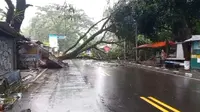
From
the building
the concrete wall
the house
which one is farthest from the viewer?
the house

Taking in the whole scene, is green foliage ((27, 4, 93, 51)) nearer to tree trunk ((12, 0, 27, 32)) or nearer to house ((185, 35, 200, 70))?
tree trunk ((12, 0, 27, 32))

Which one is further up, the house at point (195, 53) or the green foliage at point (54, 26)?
the green foliage at point (54, 26)

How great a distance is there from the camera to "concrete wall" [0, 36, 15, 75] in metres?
16.0

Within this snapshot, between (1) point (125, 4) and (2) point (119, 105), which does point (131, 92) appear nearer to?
(2) point (119, 105)

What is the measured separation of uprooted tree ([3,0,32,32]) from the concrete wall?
3.01m

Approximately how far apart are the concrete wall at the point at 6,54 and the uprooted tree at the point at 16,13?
3013 mm

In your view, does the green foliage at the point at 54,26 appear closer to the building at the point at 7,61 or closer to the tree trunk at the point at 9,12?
the tree trunk at the point at 9,12

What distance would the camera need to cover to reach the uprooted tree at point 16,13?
854 inches

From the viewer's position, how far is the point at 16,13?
2255cm

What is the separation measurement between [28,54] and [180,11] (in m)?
14.8

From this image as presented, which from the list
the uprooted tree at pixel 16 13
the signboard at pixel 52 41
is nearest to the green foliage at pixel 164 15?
the uprooted tree at pixel 16 13

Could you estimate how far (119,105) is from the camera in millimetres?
9133

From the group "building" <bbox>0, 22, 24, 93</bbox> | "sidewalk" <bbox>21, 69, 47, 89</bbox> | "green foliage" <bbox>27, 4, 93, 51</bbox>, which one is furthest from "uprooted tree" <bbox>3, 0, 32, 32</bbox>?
"green foliage" <bbox>27, 4, 93, 51</bbox>

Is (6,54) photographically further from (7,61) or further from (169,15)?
(169,15)
